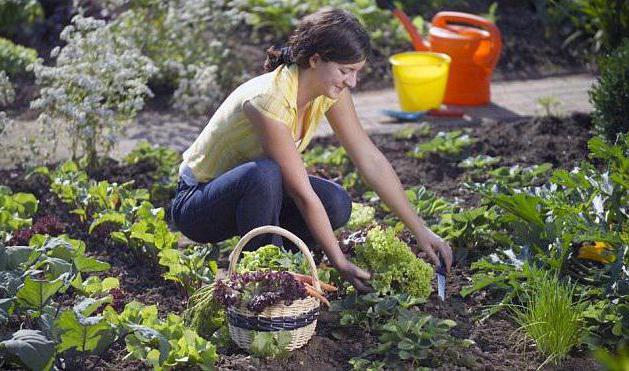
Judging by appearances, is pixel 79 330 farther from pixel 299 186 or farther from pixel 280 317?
pixel 299 186

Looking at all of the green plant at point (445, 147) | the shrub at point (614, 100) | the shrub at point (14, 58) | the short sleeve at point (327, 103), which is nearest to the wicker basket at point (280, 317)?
the short sleeve at point (327, 103)

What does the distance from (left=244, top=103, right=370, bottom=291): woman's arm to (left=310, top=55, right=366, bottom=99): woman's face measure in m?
0.22

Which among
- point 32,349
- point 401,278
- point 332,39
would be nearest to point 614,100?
point 401,278

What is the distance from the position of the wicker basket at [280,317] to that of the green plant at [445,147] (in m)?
2.55

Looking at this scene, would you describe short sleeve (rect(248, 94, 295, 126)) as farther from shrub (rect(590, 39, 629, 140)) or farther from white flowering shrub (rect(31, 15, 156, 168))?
shrub (rect(590, 39, 629, 140))

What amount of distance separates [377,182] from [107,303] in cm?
120

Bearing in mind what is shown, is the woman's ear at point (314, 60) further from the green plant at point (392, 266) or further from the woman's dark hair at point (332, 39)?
the green plant at point (392, 266)

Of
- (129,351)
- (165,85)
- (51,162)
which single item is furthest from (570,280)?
(165,85)

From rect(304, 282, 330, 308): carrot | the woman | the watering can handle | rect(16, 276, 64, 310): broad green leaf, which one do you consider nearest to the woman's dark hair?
the woman

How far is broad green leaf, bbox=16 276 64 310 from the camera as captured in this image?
3.42 m

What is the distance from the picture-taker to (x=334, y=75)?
3.77 m

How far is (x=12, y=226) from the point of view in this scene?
183 inches

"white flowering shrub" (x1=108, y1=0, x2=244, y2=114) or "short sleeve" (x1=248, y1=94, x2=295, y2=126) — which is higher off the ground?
"short sleeve" (x1=248, y1=94, x2=295, y2=126)

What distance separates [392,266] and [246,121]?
2.67ft
